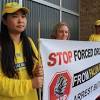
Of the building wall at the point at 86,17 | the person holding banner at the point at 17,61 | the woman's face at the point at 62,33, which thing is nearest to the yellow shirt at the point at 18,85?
the person holding banner at the point at 17,61

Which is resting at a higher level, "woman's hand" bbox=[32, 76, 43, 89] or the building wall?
the building wall

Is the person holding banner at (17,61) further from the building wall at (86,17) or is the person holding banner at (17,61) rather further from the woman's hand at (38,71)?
the building wall at (86,17)

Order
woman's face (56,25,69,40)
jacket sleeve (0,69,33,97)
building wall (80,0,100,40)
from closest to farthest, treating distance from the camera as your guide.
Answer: jacket sleeve (0,69,33,97), woman's face (56,25,69,40), building wall (80,0,100,40)

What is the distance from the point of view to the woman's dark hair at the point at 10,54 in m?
2.58

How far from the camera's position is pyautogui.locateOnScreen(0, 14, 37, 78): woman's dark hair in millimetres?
2580

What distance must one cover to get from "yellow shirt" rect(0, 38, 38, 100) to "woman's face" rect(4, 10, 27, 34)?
125mm

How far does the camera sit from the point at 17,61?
2.65m

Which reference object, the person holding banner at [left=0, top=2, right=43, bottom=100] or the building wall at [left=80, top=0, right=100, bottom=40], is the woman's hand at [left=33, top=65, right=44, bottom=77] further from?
the building wall at [left=80, top=0, right=100, bottom=40]

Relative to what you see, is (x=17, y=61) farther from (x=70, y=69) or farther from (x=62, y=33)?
(x=62, y=33)

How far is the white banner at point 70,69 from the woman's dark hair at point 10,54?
120mm

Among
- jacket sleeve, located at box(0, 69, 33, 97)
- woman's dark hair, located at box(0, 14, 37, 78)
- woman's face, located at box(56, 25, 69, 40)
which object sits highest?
woman's face, located at box(56, 25, 69, 40)

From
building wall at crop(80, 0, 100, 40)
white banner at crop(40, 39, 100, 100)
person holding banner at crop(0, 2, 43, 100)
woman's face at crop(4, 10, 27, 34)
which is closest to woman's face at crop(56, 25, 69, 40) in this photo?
white banner at crop(40, 39, 100, 100)

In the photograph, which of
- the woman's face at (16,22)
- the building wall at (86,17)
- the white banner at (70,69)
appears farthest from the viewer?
the building wall at (86,17)

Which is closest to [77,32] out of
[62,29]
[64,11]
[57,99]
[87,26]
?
[87,26]
